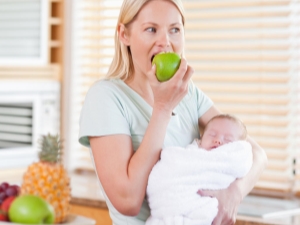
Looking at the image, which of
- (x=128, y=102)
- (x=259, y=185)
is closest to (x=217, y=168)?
(x=128, y=102)

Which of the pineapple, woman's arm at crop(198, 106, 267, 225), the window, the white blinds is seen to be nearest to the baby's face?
woman's arm at crop(198, 106, 267, 225)

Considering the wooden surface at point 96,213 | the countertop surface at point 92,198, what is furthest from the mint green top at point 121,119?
the wooden surface at point 96,213

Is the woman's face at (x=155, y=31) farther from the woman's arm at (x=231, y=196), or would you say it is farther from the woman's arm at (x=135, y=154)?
the woman's arm at (x=231, y=196)

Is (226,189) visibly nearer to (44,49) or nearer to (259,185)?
(259,185)

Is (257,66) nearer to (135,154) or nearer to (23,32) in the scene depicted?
(23,32)

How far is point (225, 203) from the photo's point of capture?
154 cm

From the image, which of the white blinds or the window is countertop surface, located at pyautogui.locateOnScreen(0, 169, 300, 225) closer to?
the white blinds

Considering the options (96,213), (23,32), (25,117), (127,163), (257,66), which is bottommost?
(96,213)

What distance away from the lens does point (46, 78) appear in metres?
3.12

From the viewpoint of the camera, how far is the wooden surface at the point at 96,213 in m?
2.53

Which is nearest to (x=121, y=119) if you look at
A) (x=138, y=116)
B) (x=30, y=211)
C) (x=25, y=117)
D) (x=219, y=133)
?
(x=138, y=116)

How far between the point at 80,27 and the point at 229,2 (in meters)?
0.85

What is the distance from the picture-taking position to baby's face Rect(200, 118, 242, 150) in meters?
1.65

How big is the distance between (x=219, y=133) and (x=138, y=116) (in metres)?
0.24
